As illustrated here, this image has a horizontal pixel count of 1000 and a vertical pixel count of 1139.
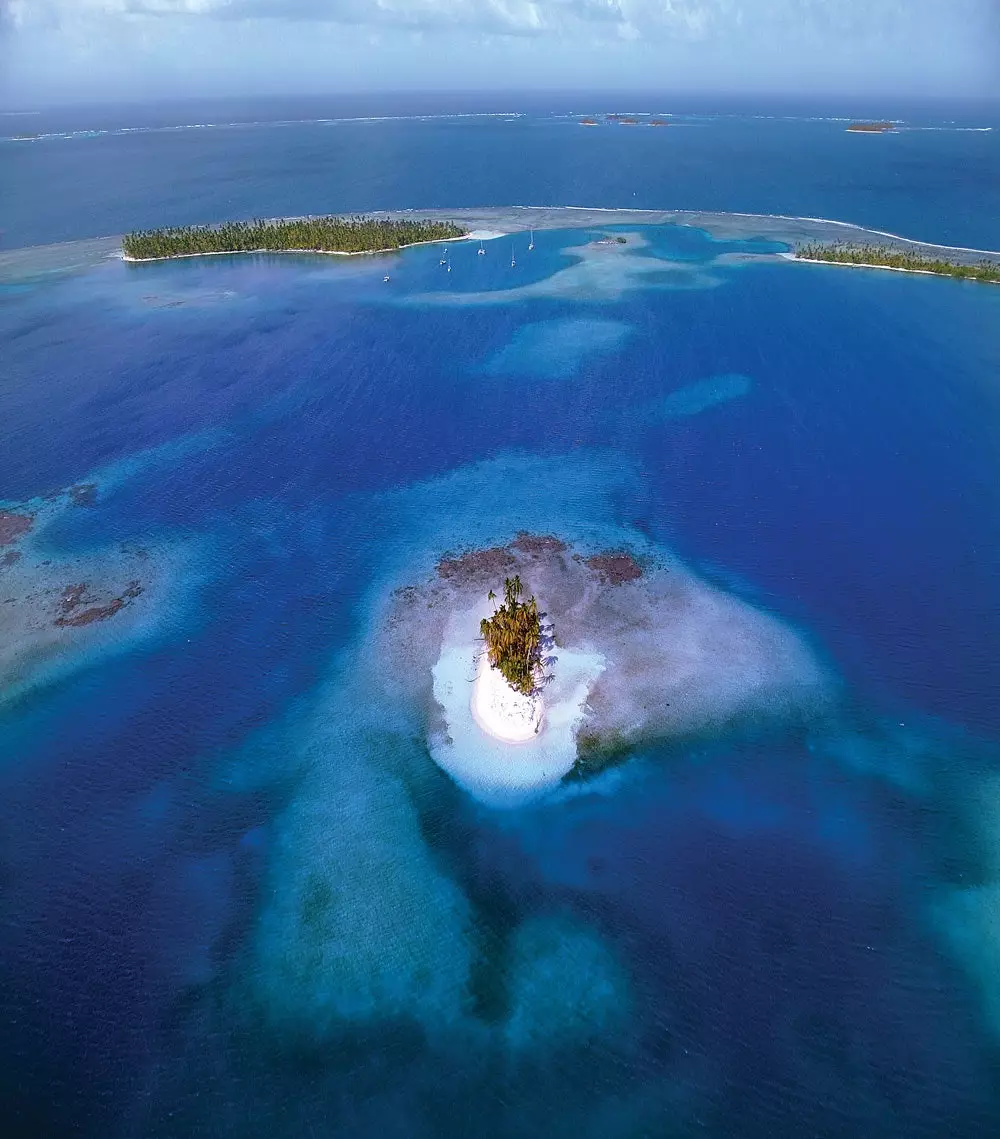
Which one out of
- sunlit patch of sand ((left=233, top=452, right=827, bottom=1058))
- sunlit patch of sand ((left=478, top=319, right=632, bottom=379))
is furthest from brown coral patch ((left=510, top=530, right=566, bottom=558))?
sunlit patch of sand ((left=478, top=319, right=632, bottom=379))

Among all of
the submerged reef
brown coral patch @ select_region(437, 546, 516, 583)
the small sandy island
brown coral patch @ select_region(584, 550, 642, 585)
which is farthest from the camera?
brown coral patch @ select_region(437, 546, 516, 583)

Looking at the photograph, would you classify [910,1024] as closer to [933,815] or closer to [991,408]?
[933,815]

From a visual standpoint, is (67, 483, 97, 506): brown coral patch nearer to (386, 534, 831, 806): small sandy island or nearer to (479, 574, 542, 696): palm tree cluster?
(386, 534, 831, 806): small sandy island

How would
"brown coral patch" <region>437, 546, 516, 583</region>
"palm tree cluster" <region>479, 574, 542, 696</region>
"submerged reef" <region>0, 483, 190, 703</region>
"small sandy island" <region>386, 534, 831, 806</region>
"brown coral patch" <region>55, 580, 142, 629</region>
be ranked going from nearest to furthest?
"small sandy island" <region>386, 534, 831, 806</region>, "palm tree cluster" <region>479, 574, 542, 696</region>, "submerged reef" <region>0, 483, 190, 703</region>, "brown coral patch" <region>55, 580, 142, 629</region>, "brown coral patch" <region>437, 546, 516, 583</region>

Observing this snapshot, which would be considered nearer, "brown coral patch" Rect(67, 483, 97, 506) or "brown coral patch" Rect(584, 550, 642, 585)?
"brown coral patch" Rect(584, 550, 642, 585)

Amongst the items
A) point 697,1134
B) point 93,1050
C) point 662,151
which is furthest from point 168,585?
point 662,151

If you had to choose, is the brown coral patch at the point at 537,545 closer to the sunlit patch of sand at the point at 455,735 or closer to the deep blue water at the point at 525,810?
the sunlit patch of sand at the point at 455,735
